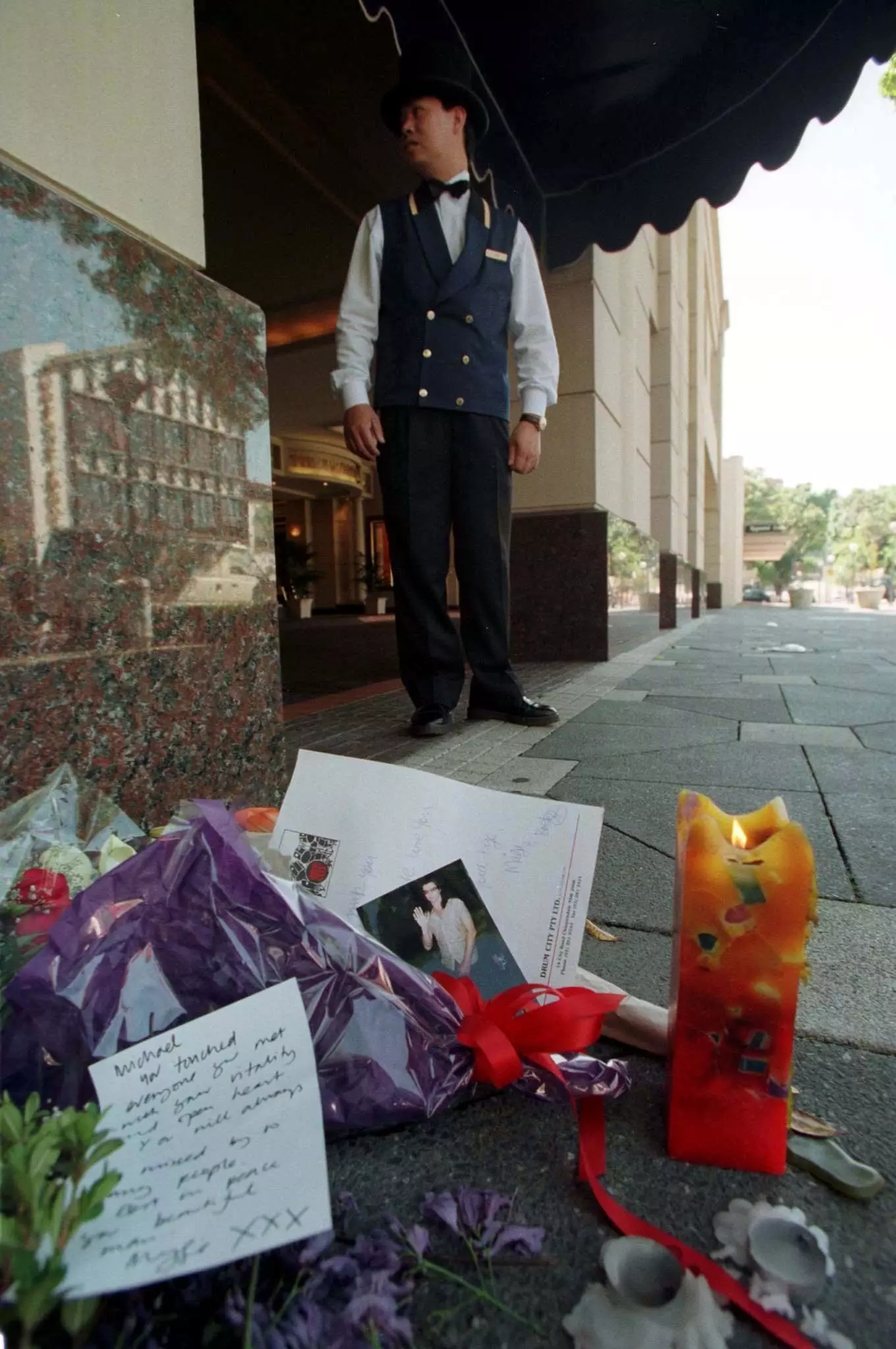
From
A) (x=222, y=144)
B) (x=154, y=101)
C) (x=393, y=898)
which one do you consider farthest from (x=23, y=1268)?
(x=222, y=144)

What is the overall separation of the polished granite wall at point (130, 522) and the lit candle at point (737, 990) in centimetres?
100

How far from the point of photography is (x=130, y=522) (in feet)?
4.37

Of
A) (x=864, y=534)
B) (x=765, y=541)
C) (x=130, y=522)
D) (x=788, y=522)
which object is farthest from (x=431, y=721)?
(x=788, y=522)

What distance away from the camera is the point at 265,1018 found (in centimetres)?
66

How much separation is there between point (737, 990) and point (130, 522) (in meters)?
1.19

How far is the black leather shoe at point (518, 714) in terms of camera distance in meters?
2.81

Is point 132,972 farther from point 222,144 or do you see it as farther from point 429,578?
point 222,144

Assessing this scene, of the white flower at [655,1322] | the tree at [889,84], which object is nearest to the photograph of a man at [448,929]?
the white flower at [655,1322]

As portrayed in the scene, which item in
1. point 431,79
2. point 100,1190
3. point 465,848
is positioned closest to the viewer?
point 100,1190

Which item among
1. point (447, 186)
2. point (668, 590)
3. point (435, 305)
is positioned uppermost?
point (447, 186)

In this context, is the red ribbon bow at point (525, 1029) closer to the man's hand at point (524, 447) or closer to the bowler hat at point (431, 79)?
the man's hand at point (524, 447)

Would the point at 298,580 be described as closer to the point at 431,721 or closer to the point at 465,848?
the point at 431,721

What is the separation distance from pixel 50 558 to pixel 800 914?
1.15 meters

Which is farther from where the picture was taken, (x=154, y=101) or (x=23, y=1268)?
(x=154, y=101)
